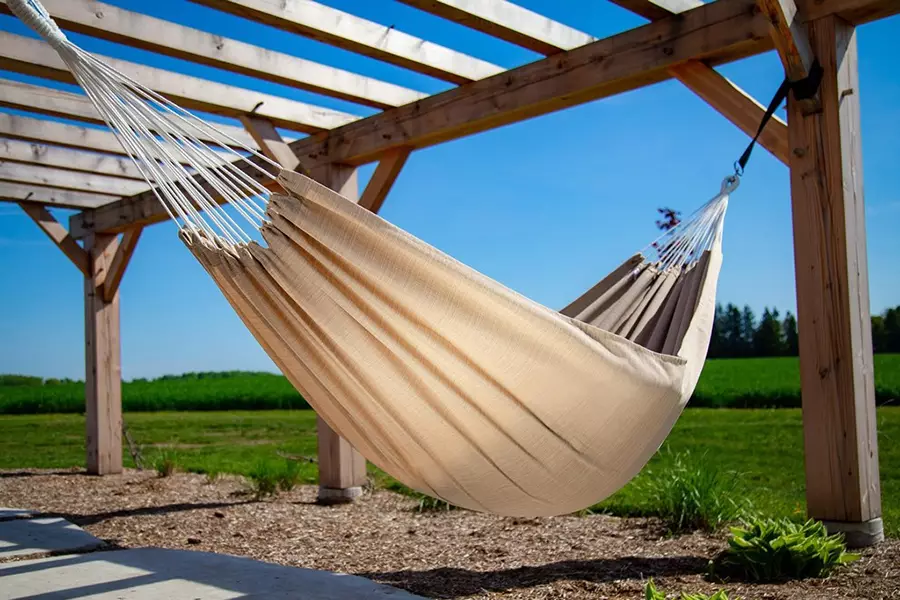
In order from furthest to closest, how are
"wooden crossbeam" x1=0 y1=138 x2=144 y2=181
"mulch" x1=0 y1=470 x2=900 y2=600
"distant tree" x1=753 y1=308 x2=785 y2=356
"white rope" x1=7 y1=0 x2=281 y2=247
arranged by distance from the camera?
1. "distant tree" x1=753 y1=308 x2=785 y2=356
2. "wooden crossbeam" x1=0 y1=138 x2=144 y2=181
3. "mulch" x1=0 y1=470 x2=900 y2=600
4. "white rope" x1=7 y1=0 x2=281 y2=247

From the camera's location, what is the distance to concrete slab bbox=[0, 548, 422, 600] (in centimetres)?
201

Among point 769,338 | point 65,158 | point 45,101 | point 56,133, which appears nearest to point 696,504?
point 45,101

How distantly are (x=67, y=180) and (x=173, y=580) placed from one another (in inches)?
128

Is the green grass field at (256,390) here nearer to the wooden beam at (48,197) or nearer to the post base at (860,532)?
the wooden beam at (48,197)

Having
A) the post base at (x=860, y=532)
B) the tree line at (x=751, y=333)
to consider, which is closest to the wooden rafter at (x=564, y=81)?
the post base at (x=860, y=532)

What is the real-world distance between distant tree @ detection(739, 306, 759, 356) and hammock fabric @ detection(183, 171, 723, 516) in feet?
32.6

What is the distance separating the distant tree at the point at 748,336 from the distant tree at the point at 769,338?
45mm

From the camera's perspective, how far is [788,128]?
2312 mm

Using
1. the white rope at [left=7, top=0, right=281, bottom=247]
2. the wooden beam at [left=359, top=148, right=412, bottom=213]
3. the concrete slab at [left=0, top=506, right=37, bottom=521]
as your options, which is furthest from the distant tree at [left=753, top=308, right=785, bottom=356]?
the white rope at [left=7, top=0, right=281, bottom=247]

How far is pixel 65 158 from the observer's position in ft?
14.3

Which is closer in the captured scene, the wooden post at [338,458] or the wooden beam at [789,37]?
the wooden beam at [789,37]

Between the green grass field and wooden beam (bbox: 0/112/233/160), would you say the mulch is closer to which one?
wooden beam (bbox: 0/112/233/160)

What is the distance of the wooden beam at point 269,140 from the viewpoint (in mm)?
3515

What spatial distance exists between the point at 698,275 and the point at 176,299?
4.89 metres
